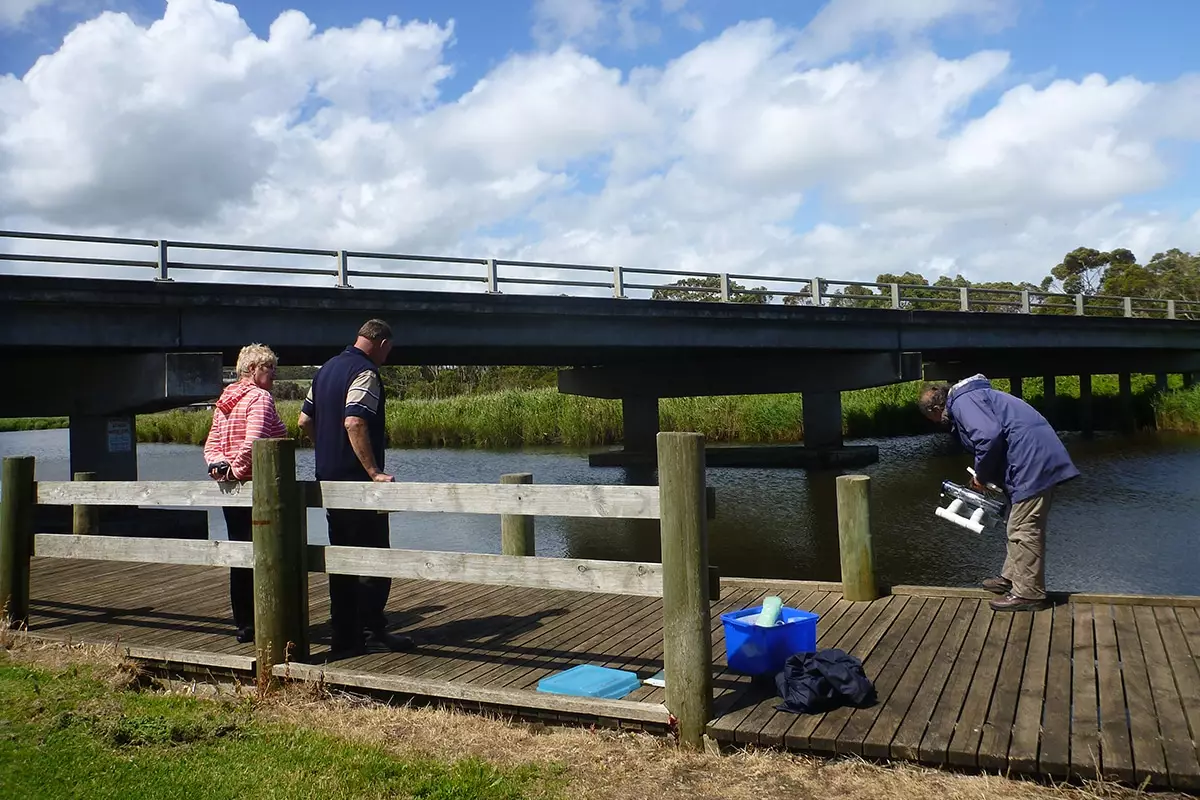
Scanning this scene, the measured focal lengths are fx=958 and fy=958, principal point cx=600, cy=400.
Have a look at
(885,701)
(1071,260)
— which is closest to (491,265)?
(885,701)

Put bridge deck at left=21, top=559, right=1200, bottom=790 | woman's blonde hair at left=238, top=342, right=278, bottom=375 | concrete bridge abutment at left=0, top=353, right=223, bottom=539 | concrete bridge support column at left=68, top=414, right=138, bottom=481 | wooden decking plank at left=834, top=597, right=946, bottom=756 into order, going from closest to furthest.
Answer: bridge deck at left=21, top=559, right=1200, bottom=790, wooden decking plank at left=834, top=597, right=946, bottom=756, woman's blonde hair at left=238, top=342, right=278, bottom=375, concrete bridge abutment at left=0, top=353, right=223, bottom=539, concrete bridge support column at left=68, top=414, right=138, bottom=481

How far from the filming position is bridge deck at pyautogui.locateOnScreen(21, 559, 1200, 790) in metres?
3.96

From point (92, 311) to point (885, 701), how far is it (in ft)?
47.9

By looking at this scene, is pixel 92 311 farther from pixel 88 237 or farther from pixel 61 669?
pixel 61 669

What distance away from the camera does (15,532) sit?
6.52 metres

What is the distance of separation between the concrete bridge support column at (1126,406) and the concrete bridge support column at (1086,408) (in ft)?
3.57

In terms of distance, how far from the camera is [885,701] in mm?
4496

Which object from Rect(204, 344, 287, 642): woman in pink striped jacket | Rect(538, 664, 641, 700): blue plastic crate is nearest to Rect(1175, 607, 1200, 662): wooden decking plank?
Rect(538, 664, 641, 700): blue plastic crate

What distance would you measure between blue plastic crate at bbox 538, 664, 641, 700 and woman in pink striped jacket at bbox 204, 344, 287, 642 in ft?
7.02

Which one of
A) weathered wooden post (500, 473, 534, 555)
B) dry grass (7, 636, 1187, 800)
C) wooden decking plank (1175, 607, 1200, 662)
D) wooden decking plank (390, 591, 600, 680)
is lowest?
dry grass (7, 636, 1187, 800)

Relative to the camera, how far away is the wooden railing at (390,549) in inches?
168

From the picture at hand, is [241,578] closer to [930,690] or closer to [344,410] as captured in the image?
[344,410]

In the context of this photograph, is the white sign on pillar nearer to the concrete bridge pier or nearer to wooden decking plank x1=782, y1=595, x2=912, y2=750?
the concrete bridge pier

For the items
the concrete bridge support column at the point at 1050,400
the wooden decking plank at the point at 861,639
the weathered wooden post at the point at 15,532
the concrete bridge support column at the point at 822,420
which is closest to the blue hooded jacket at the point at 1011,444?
the wooden decking plank at the point at 861,639
